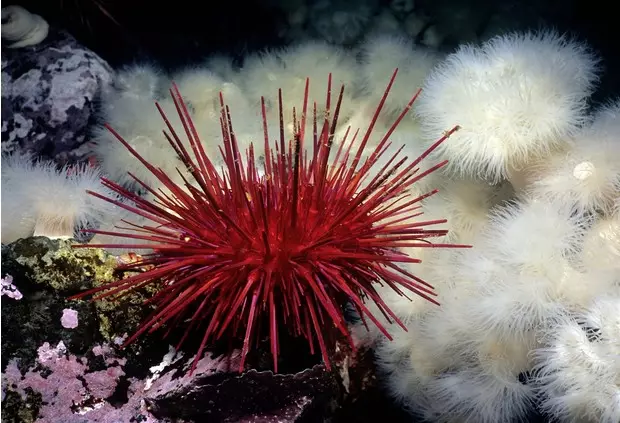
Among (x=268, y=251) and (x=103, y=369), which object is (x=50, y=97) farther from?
(x=268, y=251)

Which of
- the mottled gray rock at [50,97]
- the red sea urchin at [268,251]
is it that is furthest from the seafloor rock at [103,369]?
the mottled gray rock at [50,97]

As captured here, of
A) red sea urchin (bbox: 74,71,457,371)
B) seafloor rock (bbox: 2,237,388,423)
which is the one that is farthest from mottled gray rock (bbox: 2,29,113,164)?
red sea urchin (bbox: 74,71,457,371)

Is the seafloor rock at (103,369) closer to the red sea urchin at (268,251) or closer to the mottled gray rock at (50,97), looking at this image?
the red sea urchin at (268,251)

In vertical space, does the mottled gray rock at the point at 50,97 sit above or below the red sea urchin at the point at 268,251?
above

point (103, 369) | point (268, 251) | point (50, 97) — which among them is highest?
point (50, 97)

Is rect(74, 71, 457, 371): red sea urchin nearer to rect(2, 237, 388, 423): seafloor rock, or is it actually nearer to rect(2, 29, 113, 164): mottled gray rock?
rect(2, 237, 388, 423): seafloor rock

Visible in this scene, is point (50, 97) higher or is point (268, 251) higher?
point (50, 97)

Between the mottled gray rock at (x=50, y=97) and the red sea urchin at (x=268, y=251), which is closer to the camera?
the red sea urchin at (x=268, y=251)

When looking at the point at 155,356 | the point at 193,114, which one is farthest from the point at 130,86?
the point at 155,356

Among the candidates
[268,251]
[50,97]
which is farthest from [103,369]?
[50,97]
